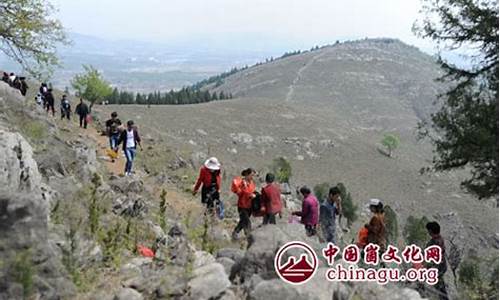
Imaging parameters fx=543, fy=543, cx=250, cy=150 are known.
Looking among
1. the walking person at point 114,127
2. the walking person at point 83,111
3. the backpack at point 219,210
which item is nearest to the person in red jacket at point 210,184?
the backpack at point 219,210

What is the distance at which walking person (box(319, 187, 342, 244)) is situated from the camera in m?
12.7

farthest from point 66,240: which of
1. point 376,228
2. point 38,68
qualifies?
point 38,68

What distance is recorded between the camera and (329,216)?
12.9 m

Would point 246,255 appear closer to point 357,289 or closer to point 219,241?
point 357,289

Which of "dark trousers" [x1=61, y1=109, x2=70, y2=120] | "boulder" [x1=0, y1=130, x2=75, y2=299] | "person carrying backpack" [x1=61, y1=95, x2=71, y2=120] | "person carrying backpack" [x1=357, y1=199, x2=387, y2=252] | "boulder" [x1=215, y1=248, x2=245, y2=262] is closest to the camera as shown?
"boulder" [x1=0, y1=130, x2=75, y2=299]

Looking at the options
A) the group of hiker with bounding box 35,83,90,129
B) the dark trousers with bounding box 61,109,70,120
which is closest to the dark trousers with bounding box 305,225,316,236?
the group of hiker with bounding box 35,83,90,129

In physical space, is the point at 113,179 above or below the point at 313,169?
above

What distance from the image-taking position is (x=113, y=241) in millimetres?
9625

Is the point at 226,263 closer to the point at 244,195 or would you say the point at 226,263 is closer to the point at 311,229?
the point at 244,195

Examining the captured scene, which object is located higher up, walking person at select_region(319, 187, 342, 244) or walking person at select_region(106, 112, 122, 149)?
walking person at select_region(106, 112, 122, 149)

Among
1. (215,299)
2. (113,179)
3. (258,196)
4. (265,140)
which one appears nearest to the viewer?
(215,299)

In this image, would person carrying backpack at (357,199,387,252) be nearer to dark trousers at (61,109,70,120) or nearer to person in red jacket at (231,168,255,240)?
person in red jacket at (231,168,255,240)

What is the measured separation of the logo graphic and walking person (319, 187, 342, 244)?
15.2ft

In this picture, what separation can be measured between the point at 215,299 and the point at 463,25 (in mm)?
9481
